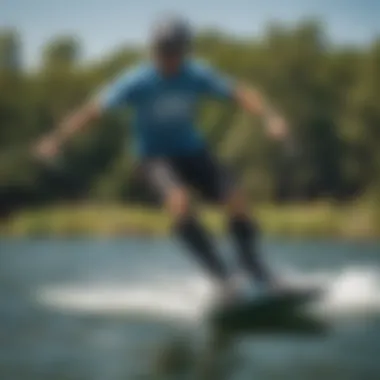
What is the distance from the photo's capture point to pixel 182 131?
7.59 feet

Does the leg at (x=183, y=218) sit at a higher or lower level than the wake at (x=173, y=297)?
higher

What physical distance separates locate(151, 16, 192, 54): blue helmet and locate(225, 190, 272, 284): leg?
0.30m

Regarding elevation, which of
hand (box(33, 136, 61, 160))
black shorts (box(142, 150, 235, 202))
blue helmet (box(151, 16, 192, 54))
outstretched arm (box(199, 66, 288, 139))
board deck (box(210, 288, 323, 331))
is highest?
blue helmet (box(151, 16, 192, 54))

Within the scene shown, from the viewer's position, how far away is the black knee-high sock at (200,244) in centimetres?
232

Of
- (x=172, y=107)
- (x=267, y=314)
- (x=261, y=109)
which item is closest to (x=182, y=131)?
(x=172, y=107)

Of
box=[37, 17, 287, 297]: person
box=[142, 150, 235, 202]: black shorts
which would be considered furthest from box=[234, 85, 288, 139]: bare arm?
box=[142, 150, 235, 202]: black shorts

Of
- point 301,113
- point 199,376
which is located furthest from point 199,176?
point 199,376

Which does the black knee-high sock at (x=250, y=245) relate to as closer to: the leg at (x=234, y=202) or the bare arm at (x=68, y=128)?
the leg at (x=234, y=202)

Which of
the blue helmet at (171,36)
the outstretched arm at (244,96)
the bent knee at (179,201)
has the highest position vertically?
the blue helmet at (171,36)

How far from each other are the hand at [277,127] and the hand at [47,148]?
421mm

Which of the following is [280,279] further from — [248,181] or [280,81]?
[280,81]

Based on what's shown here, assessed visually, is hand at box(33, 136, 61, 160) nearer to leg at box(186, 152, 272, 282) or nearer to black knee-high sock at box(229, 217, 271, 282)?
leg at box(186, 152, 272, 282)

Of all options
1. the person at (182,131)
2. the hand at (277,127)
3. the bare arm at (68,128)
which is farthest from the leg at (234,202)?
the bare arm at (68,128)

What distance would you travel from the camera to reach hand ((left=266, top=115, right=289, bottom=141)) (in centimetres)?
233
